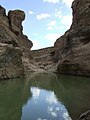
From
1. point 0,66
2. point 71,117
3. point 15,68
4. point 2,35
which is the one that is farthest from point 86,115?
point 2,35

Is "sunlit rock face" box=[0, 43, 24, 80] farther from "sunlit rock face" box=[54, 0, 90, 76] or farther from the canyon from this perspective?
"sunlit rock face" box=[54, 0, 90, 76]

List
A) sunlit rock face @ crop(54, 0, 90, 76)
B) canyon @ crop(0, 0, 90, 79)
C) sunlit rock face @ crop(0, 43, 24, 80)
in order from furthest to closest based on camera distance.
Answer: sunlit rock face @ crop(54, 0, 90, 76), canyon @ crop(0, 0, 90, 79), sunlit rock face @ crop(0, 43, 24, 80)

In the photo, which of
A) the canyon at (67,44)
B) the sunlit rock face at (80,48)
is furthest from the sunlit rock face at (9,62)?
the sunlit rock face at (80,48)

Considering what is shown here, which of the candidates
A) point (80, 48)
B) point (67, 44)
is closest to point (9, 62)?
point (80, 48)

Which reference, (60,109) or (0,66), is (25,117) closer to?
(60,109)

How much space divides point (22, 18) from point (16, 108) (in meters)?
40.4

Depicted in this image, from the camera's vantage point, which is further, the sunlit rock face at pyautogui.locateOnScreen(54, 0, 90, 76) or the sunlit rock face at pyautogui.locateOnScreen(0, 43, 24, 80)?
the sunlit rock face at pyautogui.locateOnScreen(54, 0, 90, 76)

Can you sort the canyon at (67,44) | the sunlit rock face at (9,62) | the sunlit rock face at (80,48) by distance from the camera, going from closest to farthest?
the sunlit rock face at (9,62)
the canyon at (67,44)
the sunlit rock face at (80,48)

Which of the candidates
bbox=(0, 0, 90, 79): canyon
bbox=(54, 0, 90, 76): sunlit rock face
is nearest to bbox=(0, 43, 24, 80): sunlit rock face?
bbox=(0, 0, 90, 79): canyon

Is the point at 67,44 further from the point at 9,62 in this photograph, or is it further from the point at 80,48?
the point at 9,62

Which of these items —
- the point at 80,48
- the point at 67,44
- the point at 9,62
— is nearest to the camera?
the point at 9,62

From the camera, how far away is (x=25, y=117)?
26.2 feet

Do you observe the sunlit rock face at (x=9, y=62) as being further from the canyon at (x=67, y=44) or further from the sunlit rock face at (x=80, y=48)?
the sunlit rock face at (x=80, y=48)

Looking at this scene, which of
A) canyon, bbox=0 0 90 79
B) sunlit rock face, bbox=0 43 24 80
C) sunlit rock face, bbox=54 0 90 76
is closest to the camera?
sunlit rock face, bbox=0 43 24 80
